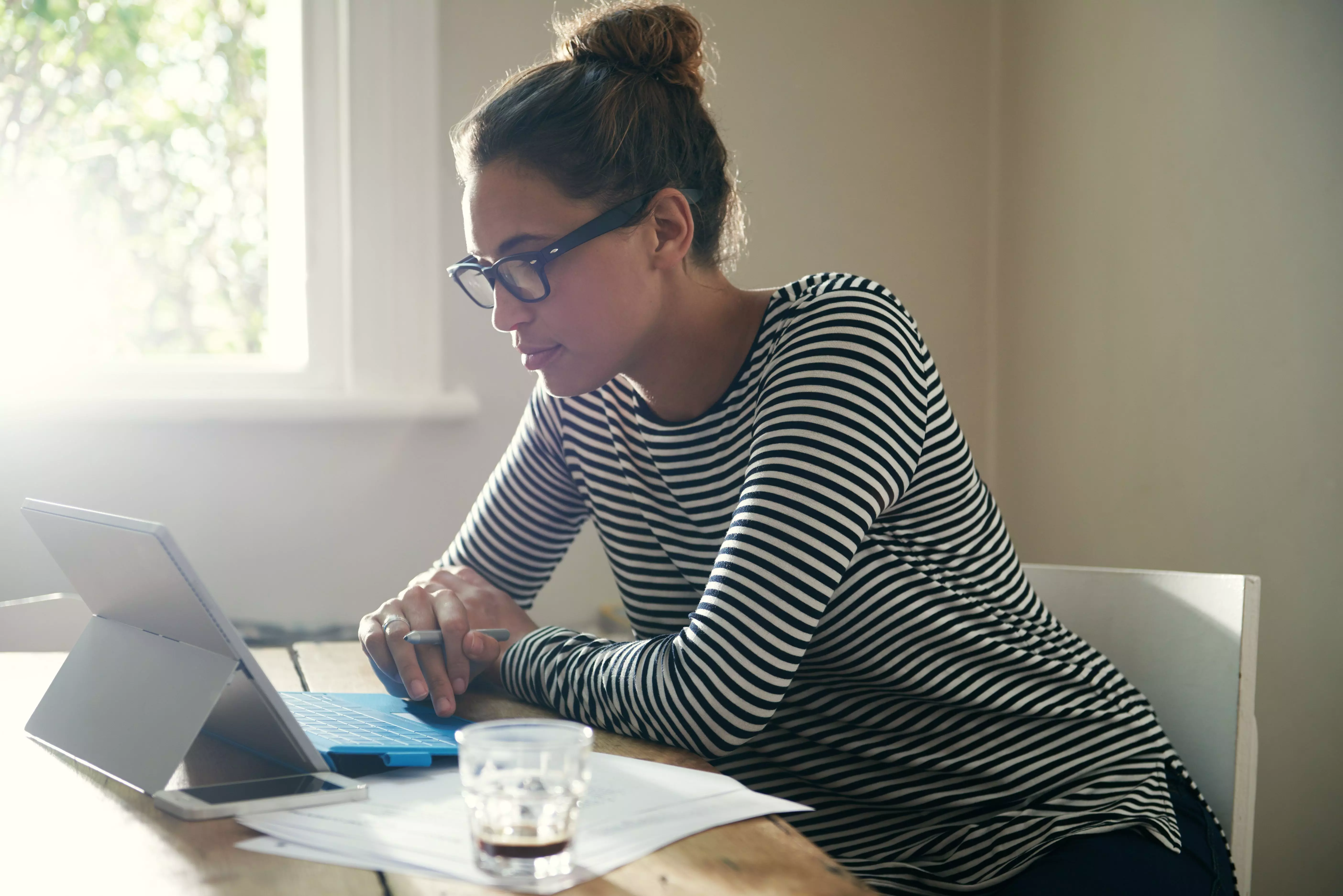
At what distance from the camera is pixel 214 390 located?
1.85 metres

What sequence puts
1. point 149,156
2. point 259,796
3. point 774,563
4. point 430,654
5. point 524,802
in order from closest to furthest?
point 524,802, point 259,796, point 774,563, point 430,654, point 149,156

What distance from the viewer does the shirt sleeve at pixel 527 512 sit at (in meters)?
1.23

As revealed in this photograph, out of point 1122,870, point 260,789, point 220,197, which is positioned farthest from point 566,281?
point 220,197

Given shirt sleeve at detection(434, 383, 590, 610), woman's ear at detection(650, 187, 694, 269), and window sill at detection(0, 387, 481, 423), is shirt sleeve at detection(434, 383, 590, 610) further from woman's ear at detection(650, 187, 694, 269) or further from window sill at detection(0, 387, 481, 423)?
window sill at detection(0, 387, 481, 423)

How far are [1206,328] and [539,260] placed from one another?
1.13 m

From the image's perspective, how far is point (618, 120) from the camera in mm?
989

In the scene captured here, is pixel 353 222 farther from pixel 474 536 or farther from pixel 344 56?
pixel 474 536

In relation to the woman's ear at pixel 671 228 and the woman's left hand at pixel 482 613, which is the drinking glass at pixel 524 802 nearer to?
the woman's left hand at pixel 482 613

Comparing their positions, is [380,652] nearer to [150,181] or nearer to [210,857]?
[210,857]

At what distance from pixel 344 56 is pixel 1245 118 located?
144cm

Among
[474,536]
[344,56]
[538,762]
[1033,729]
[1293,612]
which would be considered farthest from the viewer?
[344,56]

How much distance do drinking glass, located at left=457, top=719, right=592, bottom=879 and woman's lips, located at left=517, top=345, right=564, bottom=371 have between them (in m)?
0.56

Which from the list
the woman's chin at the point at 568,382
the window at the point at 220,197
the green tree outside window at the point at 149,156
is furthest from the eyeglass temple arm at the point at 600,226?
the green tree outside window at the point at 149,156

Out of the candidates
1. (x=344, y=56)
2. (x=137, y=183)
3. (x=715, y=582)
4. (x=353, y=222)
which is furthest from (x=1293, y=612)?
(x=137, y=183)
